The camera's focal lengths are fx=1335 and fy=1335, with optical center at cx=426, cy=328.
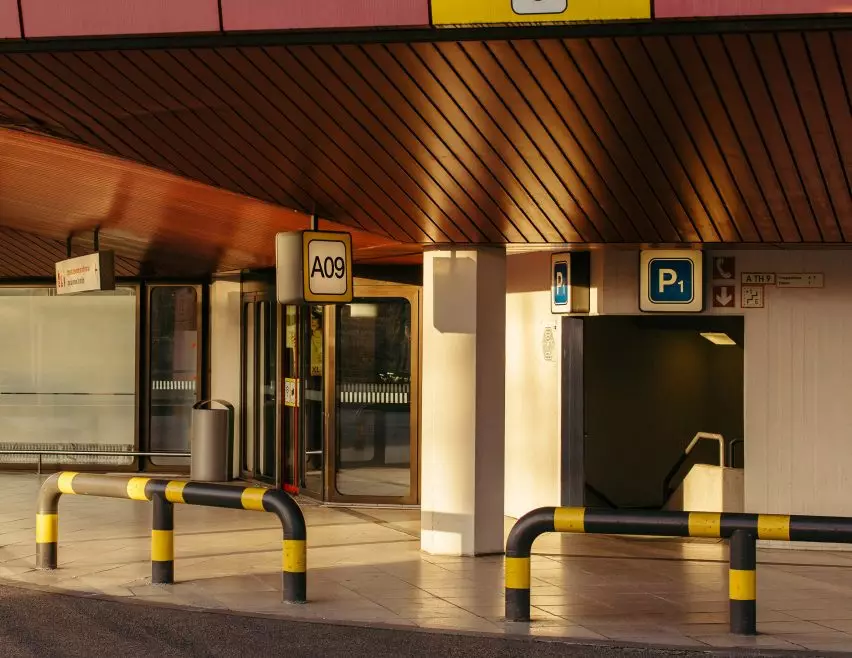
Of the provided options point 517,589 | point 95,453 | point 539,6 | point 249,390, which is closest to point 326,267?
point 517,589

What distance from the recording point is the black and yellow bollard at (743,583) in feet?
25.4

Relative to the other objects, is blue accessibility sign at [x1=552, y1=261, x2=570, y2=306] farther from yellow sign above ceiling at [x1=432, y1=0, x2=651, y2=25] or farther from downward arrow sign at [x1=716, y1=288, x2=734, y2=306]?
yellow sign above ceiling at [x1=432, y1=0, x2=651, y2=25]

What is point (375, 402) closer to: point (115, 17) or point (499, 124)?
point (499, 124)

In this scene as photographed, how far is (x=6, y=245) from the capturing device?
16.2 meters

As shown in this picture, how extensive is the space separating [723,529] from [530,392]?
5.76m

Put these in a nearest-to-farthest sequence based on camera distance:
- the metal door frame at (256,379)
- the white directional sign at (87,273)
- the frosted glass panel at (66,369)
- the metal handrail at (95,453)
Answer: the white directional sign at (87,273), the metal door frame at (256,379), the metal handrail at (95,453), the frosted glass panel at (66,369)

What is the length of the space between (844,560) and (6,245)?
10.4 meters

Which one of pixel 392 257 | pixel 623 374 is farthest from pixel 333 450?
pixel 623 374

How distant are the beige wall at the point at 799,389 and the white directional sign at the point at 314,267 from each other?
11.7ft

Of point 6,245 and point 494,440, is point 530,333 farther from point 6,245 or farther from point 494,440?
point 6,245

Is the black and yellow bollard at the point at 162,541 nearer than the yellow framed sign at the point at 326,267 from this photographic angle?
Yes

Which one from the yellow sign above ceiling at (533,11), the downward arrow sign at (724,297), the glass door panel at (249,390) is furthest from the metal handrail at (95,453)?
the yellow sign above ceiling at (533,11)

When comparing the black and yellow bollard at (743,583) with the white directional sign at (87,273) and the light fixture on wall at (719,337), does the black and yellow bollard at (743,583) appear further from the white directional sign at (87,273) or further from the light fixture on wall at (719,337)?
the white directional sign at (87,273)

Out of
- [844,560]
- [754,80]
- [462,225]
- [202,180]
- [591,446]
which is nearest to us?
[754,80]
